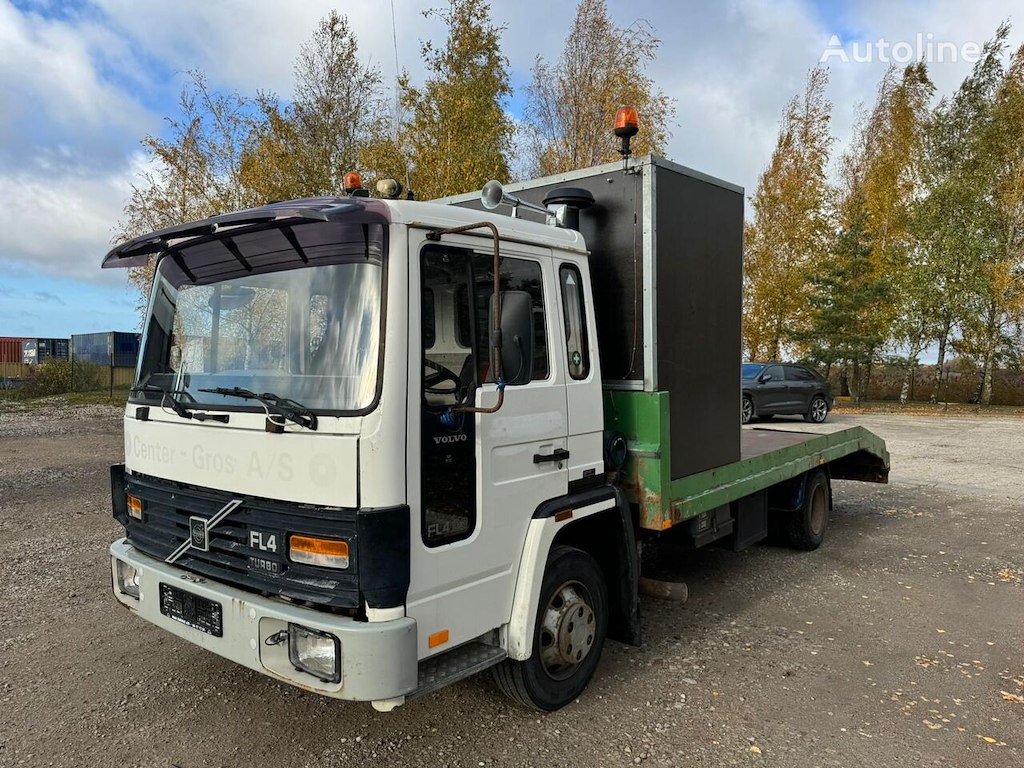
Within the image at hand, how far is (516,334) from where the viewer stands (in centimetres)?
306

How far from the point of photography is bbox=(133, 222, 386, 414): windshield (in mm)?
2730

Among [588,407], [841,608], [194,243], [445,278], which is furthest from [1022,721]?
[194,243]

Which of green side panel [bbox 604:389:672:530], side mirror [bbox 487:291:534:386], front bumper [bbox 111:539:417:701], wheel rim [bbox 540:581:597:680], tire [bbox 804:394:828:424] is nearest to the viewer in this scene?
front bumper [bbox 111:539:417:701]

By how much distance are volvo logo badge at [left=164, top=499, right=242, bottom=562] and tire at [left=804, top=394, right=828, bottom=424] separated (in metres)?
17.3

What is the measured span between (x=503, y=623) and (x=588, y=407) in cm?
116

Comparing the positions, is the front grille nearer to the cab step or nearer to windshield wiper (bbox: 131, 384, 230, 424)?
windshield wiper (bbox: 131, 384, 230, 424)

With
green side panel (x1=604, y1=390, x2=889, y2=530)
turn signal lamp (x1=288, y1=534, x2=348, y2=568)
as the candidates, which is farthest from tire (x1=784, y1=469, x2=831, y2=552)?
turn signal lamp (x1=288, y1=534, x2=348, y2=568)

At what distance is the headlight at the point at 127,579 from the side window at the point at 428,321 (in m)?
1.85

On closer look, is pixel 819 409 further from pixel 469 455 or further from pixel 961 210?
pixel 469 455

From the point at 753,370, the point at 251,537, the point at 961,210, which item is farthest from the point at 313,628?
the point at 961,210

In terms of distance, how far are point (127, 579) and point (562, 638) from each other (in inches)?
85.0

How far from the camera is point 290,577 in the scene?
2.71 metres

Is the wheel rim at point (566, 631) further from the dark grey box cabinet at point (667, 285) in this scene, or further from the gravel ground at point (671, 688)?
the dark grey box cabinet at point (667, 285)

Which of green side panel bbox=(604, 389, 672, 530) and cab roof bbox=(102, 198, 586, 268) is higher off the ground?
cab roof bbox=(102, 198, 586, 268)
